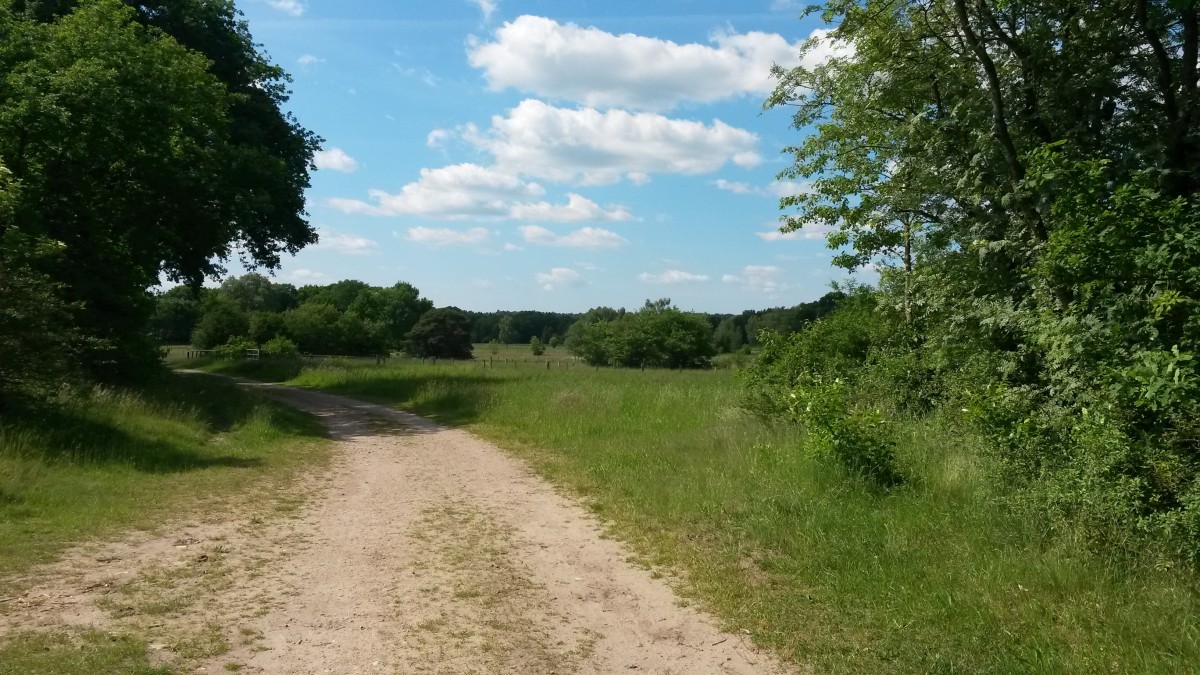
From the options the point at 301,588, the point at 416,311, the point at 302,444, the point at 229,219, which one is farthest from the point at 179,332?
the point at 301,588

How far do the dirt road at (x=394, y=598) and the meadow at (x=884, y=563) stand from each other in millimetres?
488

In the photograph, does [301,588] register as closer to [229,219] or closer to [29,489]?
[29,489]

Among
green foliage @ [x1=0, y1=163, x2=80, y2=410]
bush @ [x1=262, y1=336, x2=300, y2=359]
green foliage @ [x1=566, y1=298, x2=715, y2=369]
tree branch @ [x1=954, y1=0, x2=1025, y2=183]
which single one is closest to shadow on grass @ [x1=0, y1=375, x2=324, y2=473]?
green foliage @ [x1=0, y1=163, x2=80, y2=410]

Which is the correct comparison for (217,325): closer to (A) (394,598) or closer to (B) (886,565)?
(A) (394,598)

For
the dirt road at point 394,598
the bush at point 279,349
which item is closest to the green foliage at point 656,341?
the bush at point 279,349

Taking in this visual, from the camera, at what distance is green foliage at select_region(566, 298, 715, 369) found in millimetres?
77875

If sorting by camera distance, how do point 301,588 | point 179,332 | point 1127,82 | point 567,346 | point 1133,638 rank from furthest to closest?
point 567,346
point 179,332
point 1127,82
point 301,588
point 1133,638

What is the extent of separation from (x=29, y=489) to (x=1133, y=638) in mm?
10218

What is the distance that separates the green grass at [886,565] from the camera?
486 cm

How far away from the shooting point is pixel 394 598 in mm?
6160

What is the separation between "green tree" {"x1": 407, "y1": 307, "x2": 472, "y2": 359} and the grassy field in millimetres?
77726

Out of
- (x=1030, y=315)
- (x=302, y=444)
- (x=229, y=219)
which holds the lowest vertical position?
(x=302, y=444)

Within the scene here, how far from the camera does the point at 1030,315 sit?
8570 mm

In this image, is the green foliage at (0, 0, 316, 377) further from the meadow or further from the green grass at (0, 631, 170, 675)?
the meadow
